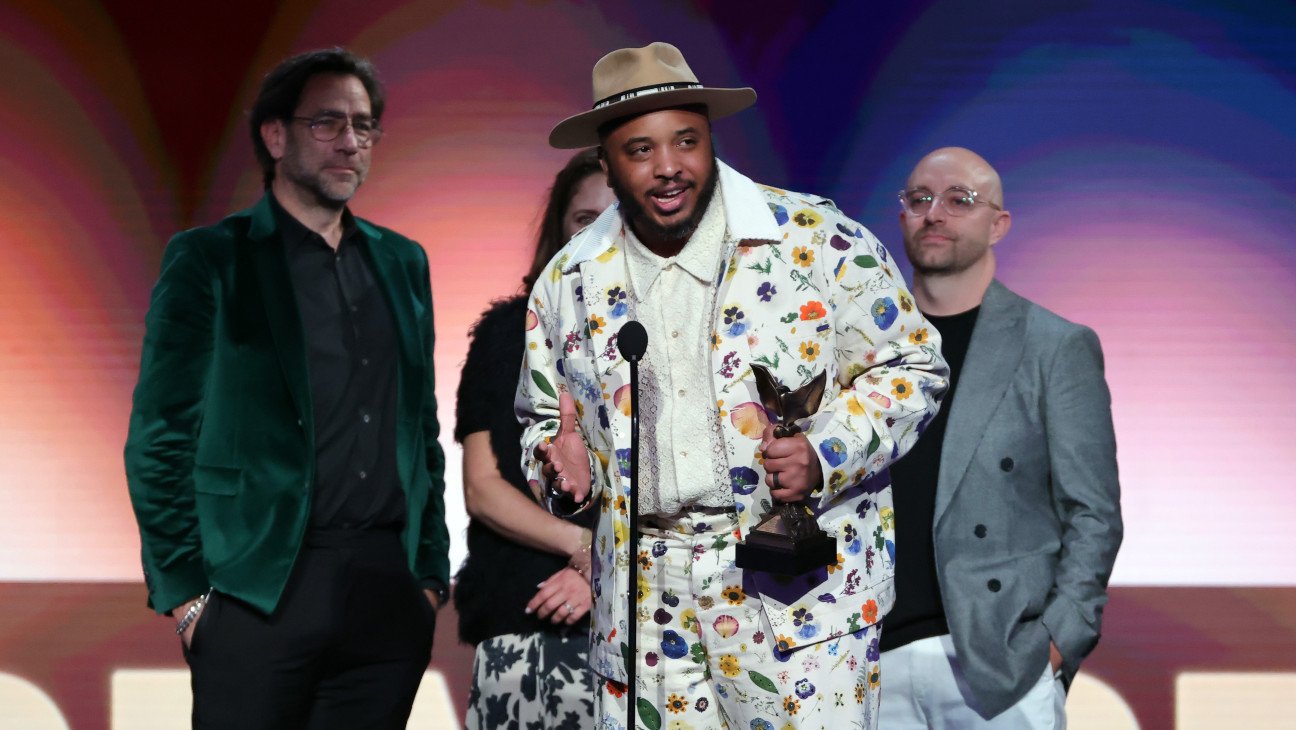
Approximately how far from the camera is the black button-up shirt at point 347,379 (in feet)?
9.07

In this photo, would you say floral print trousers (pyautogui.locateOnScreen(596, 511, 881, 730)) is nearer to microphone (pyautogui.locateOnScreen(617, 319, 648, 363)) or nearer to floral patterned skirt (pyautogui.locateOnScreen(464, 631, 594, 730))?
microphone (pyautogui.locateOnScreen(617, 319, 648, 363))

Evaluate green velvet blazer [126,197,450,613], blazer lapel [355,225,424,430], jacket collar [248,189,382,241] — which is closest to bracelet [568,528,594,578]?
blazer lapel [355,225,424,430]

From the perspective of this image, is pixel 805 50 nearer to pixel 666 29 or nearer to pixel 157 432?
pixel 666 29

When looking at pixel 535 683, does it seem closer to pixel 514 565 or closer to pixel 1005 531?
pixel 514 565

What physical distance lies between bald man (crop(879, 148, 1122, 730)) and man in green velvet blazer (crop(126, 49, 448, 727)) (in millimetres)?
1099

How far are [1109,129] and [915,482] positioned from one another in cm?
192

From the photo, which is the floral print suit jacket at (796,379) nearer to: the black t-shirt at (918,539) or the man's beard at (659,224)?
the man's beard at (659,224)

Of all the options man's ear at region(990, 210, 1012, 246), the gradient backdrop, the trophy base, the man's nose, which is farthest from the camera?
the gradient backdrop

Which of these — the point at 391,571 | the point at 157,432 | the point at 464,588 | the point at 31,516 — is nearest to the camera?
the point at 157,432

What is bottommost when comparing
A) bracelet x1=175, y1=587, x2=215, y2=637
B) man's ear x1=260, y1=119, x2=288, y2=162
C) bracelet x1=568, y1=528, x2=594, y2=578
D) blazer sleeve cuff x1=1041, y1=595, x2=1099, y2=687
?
blazer sleeve cuff x1=1041, y1=595, x2=1099, y2=687

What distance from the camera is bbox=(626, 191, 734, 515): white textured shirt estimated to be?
215cm

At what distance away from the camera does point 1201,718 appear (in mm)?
4176

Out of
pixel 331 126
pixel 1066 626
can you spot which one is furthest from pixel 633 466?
pixel 331 126

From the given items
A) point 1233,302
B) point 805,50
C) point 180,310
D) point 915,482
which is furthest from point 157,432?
point 1233,302
